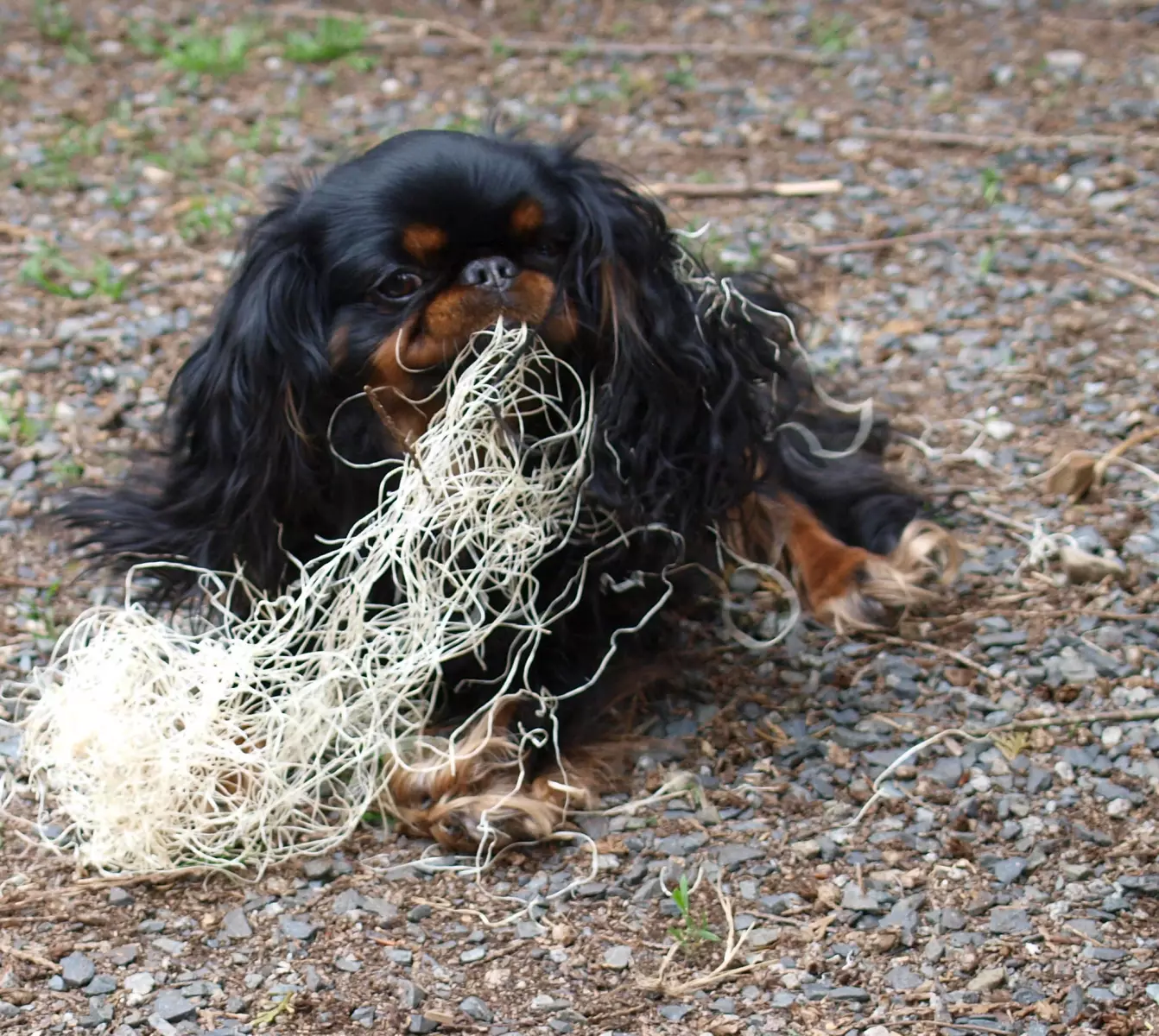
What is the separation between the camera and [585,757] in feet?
10.9

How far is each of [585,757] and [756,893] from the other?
0.52 meters

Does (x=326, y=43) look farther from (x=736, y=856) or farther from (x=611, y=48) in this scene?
(x=736, y=856)

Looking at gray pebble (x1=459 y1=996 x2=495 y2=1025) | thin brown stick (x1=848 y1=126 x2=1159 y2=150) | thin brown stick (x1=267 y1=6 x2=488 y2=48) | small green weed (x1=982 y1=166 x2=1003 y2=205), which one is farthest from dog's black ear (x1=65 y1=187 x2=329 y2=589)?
thin brown stick (x1=267 y1=6 x2=488 y2=48)

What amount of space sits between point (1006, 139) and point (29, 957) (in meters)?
4.27

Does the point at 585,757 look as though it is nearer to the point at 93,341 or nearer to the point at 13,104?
the point at 93,341

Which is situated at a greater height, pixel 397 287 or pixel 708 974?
pixel 397 287

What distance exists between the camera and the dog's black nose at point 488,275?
118 inches

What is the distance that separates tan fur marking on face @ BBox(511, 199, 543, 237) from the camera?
304 cm

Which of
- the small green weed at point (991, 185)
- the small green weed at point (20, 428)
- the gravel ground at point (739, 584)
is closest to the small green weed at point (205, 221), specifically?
the gravel ground at point (739, 584)

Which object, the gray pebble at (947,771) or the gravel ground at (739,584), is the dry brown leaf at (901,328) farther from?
the gray pebble at (947,771)

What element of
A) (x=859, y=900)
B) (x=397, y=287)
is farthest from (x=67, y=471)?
(x=859, y=900)

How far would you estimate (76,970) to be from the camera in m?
2.75

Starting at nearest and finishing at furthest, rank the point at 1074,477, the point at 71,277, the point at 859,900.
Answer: the point at 859,900
the point at 1074,477
the point at 71,277

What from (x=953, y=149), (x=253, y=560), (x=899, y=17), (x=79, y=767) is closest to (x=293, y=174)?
(x=253, y=560)
